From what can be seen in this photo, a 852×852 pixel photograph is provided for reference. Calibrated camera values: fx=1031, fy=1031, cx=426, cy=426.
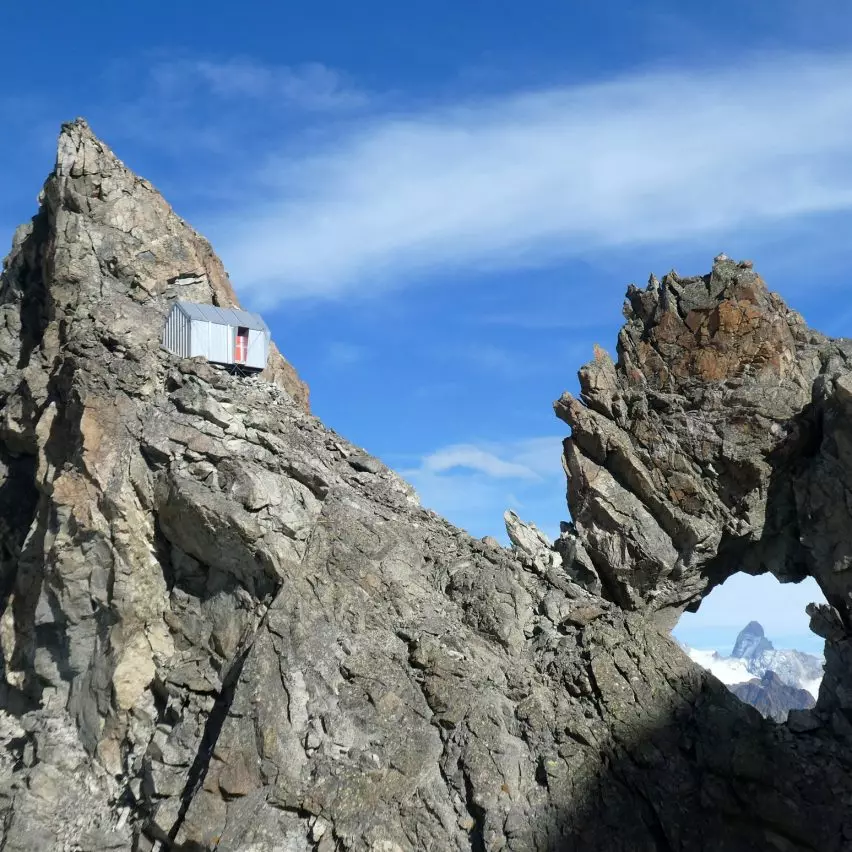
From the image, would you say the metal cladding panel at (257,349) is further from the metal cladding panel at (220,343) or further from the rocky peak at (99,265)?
the rocky peak at (99,265)

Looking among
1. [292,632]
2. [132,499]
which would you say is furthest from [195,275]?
[292,632]

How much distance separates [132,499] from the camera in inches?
1245

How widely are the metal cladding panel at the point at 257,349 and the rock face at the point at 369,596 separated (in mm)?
1808

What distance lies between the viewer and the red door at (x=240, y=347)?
1446 inches

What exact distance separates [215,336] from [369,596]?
11.8 m

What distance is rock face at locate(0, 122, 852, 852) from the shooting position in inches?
1040

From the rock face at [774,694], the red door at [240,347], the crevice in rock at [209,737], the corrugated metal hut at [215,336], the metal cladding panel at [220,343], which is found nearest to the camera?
the crevice in rock at [209,737]

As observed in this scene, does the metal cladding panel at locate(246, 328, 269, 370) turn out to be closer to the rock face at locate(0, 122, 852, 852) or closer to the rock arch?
the rock face at locate(0, 122, 852, 852)

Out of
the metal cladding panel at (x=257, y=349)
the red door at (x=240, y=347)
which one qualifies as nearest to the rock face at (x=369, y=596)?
the red door at (x=240, y=347)

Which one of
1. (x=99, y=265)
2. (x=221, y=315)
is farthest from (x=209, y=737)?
(x=99, y=265)

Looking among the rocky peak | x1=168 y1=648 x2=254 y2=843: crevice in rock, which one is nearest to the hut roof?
the rocky peak

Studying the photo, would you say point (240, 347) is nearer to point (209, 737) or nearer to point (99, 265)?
point (99, 265)

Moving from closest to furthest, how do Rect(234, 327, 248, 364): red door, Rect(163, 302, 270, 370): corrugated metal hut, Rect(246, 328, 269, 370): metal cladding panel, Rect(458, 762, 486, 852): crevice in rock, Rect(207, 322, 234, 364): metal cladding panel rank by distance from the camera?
Rect(458, 762, 486, 852): crevice in rock < Rect(163, 302, 270, 370): corrugated metal hut < Rect(207, 322, 234, 364): metal cladding panel < Rect(234, 327, 248, 364): red door < Rect(246, 328, 269, 370): metal cladding panel

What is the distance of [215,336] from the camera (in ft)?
119
